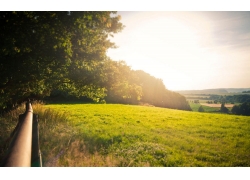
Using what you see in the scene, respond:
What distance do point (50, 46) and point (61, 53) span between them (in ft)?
1.52

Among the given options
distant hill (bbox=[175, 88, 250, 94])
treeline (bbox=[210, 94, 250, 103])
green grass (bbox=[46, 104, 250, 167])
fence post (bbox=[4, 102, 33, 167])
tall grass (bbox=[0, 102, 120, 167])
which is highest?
distant hill (bbox=[175, 88, 250, 94])

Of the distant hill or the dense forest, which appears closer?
the dense forest

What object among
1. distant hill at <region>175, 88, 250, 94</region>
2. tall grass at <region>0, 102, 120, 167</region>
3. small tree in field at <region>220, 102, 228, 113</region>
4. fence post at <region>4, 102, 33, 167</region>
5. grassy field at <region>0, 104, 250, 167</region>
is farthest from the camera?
small tree in field at <region>220, 102, 228, 113</region>

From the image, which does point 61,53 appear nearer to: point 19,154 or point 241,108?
point 19,154

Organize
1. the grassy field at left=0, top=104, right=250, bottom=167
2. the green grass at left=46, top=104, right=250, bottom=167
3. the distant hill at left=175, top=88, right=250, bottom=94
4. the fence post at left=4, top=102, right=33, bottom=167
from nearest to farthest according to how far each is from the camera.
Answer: the fence post at left=4, top=102, right=33, bottom=167
the grassy field at left=0, top=104, right=250, bottom=167
the green grass at left=46, top=104, right=250, bottom=167
the distant hill at left=175, top=88, right=250, bottom=94

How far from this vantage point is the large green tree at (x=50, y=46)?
5672mm

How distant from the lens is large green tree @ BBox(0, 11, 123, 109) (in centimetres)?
567

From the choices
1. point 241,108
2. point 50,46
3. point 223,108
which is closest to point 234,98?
point 241,108

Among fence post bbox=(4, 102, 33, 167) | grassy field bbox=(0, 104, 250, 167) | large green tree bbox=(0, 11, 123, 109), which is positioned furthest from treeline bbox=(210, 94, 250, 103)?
fence post bbox=(4, 102, 33, 167)

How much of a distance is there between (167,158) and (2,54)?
22.3 ft

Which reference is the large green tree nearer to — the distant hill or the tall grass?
the tall grass

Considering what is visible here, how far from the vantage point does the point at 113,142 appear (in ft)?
26.3

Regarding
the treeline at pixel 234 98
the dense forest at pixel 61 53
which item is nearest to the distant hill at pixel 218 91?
the treeline at pixel 234 98

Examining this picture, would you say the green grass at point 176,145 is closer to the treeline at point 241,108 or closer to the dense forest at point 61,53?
the treeline at point 241,108
